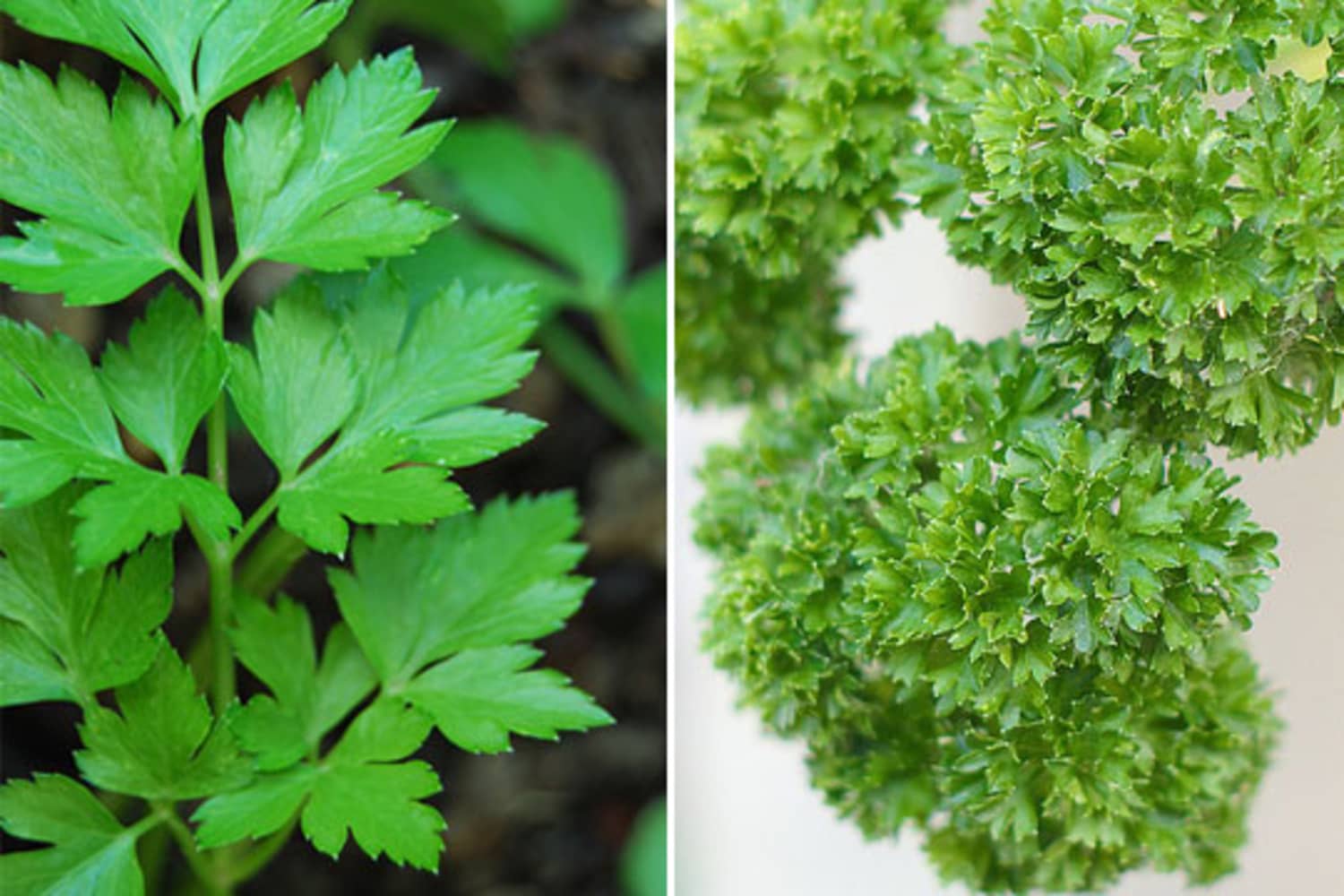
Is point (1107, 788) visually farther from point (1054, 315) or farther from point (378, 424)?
point (378, 424)

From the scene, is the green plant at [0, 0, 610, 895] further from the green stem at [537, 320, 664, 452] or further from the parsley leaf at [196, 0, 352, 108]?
the green stem at [537, 320, 664, 452]

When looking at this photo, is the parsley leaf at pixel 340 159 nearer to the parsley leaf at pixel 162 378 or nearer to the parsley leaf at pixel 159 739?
the parsley leaf at pixel 162 378

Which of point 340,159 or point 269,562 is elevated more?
point 340,159

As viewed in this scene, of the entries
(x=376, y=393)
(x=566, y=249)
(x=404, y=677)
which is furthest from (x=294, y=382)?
(x=566, y=249)

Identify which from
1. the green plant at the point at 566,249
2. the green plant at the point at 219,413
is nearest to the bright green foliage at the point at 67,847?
the green plant at the point at 219,413

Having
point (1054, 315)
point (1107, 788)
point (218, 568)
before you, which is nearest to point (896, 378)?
point (1054, 315)

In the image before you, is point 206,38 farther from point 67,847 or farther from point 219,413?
point 67,847

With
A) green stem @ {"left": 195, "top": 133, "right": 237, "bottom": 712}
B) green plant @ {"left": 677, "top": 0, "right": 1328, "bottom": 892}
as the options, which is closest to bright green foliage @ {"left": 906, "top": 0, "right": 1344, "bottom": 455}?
green plant @ {"left": 677, "top": 0, "right": 1328, "bottom": 892}
